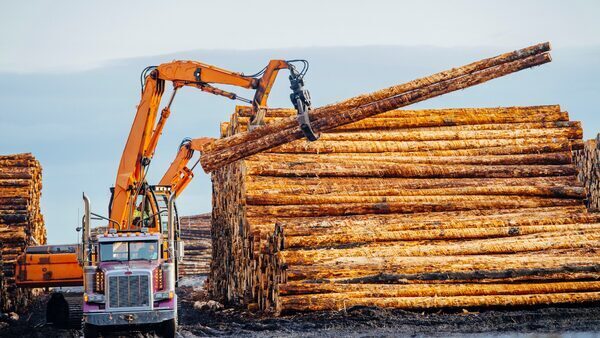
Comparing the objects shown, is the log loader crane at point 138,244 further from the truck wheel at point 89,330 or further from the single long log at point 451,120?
the single long log at point 451,120

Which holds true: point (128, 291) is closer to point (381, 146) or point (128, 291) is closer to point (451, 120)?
point (381, 146)

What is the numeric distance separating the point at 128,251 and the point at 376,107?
7.23 m

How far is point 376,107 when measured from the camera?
71.6ft

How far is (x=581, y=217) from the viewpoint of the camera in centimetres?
2325

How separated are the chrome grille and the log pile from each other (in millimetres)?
22883

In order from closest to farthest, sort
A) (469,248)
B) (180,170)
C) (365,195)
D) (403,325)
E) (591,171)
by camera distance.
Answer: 1. (403,325)
2. (469,248)
3. (365,195)
4. (591,171)
5. (180,170)

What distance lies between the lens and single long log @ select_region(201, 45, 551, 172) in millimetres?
21688

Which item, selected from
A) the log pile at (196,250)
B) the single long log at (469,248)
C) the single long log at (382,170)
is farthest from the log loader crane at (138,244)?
the log pile at (196,250)

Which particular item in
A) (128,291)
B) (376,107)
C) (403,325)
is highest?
(376,107)

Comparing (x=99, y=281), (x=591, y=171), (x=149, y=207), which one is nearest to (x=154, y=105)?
(x=149, y=207)

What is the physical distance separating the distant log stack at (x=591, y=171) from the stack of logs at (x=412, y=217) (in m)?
4.41

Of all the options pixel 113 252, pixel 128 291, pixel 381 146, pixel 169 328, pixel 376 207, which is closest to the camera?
pixel 128 291

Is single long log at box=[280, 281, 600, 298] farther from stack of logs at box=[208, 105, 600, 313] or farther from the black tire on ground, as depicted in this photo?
the black tire on ground

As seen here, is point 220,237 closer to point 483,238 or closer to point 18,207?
point 18,207
